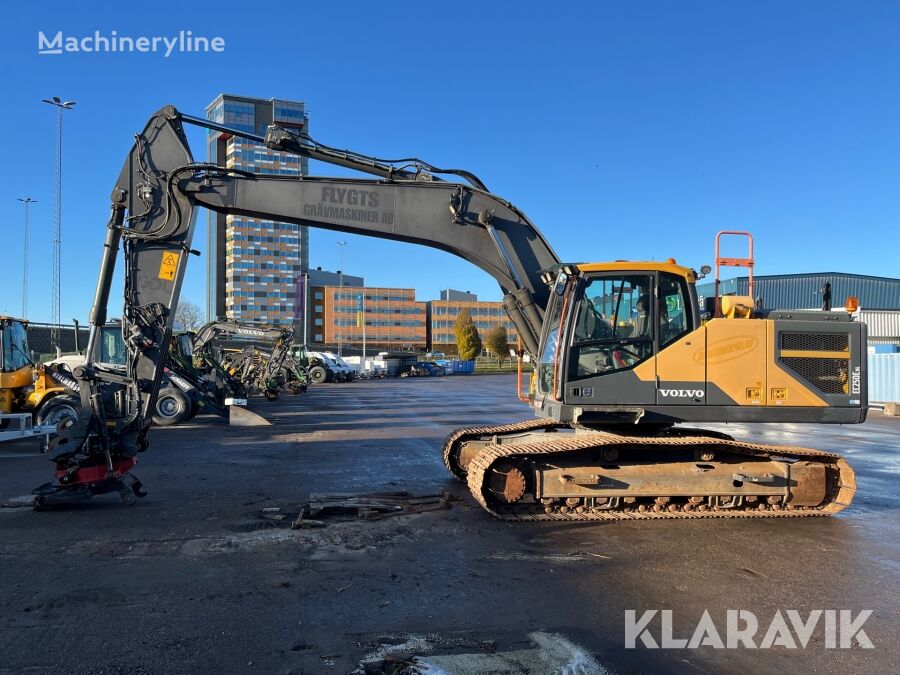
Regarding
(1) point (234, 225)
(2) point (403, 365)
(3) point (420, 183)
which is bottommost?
(2) point (403, 365)

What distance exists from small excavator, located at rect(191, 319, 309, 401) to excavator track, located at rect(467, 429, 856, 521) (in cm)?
1683

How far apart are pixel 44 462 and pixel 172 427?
18.2ft

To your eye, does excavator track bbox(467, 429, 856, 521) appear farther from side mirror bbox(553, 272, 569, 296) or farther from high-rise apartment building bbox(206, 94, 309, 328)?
high-rise apartment building bbox(206, 94, 309, 328)

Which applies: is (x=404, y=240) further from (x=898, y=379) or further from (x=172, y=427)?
(x=898, y=379)

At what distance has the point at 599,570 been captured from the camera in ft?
18.1

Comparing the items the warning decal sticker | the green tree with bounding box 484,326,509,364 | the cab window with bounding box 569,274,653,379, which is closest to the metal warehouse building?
the cab window with bounding box 569,274,653,379

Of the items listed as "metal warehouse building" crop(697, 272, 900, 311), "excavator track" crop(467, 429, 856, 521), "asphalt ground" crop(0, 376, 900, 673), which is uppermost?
"metal warehouse building" crop(697, 272, 900, 311)

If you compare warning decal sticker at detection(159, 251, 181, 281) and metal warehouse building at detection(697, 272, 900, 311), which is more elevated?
metal warehouse building at detection(697, 272, 900, 311)

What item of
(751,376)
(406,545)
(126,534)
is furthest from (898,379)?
(126,534)

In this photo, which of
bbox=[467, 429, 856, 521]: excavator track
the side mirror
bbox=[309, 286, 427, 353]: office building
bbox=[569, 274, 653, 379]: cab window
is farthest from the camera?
bbox=[309, 286, 427, 353]: office building

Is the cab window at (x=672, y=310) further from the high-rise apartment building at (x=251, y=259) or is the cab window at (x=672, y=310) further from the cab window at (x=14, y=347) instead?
the high-rise apartment building at (x=251, y=259)

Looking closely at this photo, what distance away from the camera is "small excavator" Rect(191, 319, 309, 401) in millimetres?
22250

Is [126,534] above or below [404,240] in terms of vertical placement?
below

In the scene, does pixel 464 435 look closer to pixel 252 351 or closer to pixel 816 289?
pixel 252 351
